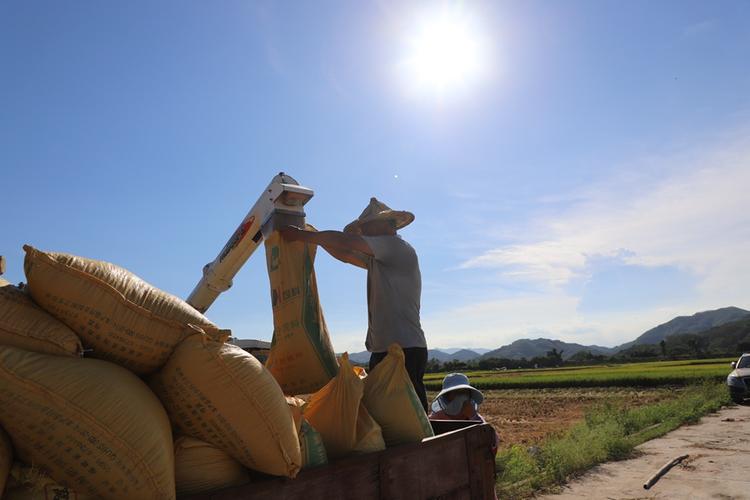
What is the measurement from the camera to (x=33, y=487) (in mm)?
1109

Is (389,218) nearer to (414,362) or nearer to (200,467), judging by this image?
(414,362)

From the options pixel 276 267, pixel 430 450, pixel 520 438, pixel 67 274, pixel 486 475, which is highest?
pixel 276 267

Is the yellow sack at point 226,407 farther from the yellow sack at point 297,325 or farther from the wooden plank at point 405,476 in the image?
the yellow sack at point 297,325

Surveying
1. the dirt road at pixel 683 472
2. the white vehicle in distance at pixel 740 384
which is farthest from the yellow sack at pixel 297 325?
the white vehicle in distance at pixel 740 384

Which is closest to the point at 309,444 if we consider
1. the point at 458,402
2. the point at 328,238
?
the point at 328,238

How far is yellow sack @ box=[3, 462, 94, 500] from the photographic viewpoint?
1.10 m

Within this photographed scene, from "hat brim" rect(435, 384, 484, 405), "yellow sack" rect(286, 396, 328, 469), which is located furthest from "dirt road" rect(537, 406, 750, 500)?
"yellow sack" rect(286, 396, 328, 469)

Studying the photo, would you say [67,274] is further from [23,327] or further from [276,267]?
[276,267]

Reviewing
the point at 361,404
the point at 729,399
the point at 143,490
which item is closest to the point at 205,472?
the point at 143,490

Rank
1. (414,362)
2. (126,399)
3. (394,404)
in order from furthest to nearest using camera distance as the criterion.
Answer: (414,362)
(394,404)
(126,399)

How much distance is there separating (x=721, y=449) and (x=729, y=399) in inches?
266

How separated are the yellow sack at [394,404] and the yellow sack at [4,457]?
1199 mm

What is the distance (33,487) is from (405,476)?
1.08 meters

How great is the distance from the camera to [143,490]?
1.18 meters
